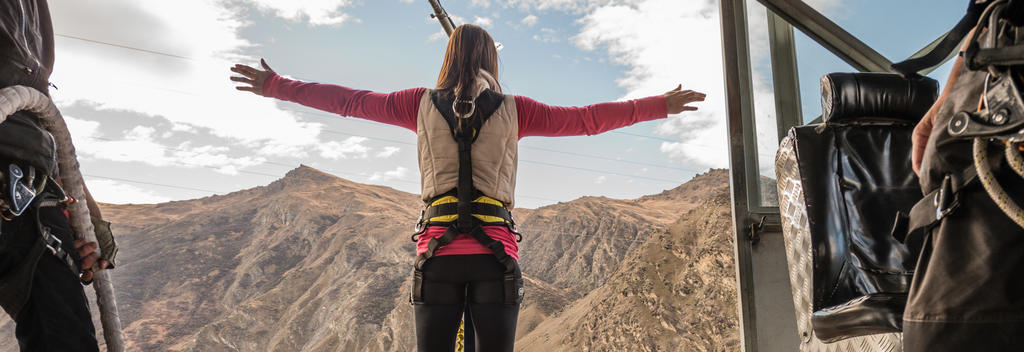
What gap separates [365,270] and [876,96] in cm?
2040

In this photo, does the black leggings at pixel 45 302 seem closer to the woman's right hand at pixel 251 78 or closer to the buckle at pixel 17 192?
the buckle at pixel 17 192

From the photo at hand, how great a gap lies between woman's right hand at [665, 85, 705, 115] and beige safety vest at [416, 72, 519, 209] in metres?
0.55

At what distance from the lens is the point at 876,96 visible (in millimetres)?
1839

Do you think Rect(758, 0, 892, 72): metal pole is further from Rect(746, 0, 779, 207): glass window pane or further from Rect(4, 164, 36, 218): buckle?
Rect(4, 164, 36, 218): buckle

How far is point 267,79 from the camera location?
196 centimetres

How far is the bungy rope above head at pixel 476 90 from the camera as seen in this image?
1.64 m

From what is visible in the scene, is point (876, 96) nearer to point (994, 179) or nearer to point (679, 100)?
point (679, 100)

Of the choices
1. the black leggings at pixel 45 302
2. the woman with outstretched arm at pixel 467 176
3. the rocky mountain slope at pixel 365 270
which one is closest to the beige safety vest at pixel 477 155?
the woman with outstretched arm at pixel 467 176

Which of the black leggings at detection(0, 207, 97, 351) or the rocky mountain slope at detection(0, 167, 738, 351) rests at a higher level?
the black leggings at detection(0, 207, 97, 351)

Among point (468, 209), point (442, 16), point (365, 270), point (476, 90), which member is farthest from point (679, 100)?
point (365, 270)

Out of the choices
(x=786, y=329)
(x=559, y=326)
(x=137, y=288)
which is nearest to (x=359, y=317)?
(x=559, y=326)

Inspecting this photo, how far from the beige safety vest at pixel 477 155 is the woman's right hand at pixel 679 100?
21.7 inches

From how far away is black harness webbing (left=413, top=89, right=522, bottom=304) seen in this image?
159 cm

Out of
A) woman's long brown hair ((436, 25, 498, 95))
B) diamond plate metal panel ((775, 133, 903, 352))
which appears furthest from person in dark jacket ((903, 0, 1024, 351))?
woman's long brown hair ((436, 25, 498, 95))
